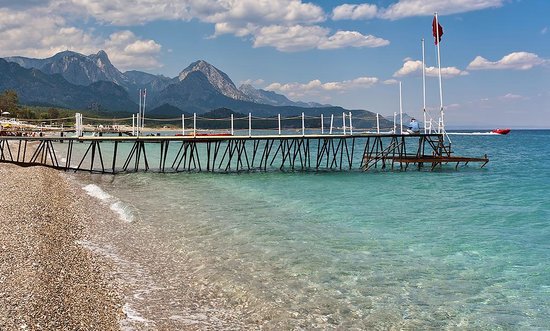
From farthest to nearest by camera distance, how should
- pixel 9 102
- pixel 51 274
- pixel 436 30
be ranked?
pixel 9 102 → pixel 436 30 → pixel 51 274

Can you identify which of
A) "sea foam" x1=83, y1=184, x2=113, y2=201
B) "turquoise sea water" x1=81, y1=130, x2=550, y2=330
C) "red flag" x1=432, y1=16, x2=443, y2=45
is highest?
"red flag" x1=432, y1=16, x2=443, y2=45

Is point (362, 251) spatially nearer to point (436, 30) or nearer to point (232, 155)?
point (436, 30)

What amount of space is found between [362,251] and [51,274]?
6673 mm

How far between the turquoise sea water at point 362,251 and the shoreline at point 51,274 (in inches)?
67.4

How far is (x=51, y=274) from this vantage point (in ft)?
28.0

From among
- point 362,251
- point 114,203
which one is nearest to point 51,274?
point 362,251

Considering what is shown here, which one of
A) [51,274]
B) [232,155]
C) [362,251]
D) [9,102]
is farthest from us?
[9,102]

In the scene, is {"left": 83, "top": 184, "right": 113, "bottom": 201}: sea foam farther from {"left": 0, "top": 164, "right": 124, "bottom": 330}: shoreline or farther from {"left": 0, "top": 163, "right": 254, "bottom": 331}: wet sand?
{"left": 0, "top": 163, "right": 254, "bottom": 331}: wet sand

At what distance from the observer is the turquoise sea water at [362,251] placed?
311 inches

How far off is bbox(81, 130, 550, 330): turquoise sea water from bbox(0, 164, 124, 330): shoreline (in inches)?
67.4

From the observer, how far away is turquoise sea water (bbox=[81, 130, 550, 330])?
789cm

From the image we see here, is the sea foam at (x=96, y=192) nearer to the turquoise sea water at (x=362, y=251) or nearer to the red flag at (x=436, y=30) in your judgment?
the turquoise sea water at (x=362, y=251)

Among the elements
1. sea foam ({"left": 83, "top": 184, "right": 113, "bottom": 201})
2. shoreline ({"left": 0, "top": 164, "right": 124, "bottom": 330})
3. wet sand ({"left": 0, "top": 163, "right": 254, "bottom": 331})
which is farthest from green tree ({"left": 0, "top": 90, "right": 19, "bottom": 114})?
wet sand ({"left": 0, "top": 163, "right": 254, "bottom": 331})

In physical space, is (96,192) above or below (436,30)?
below
